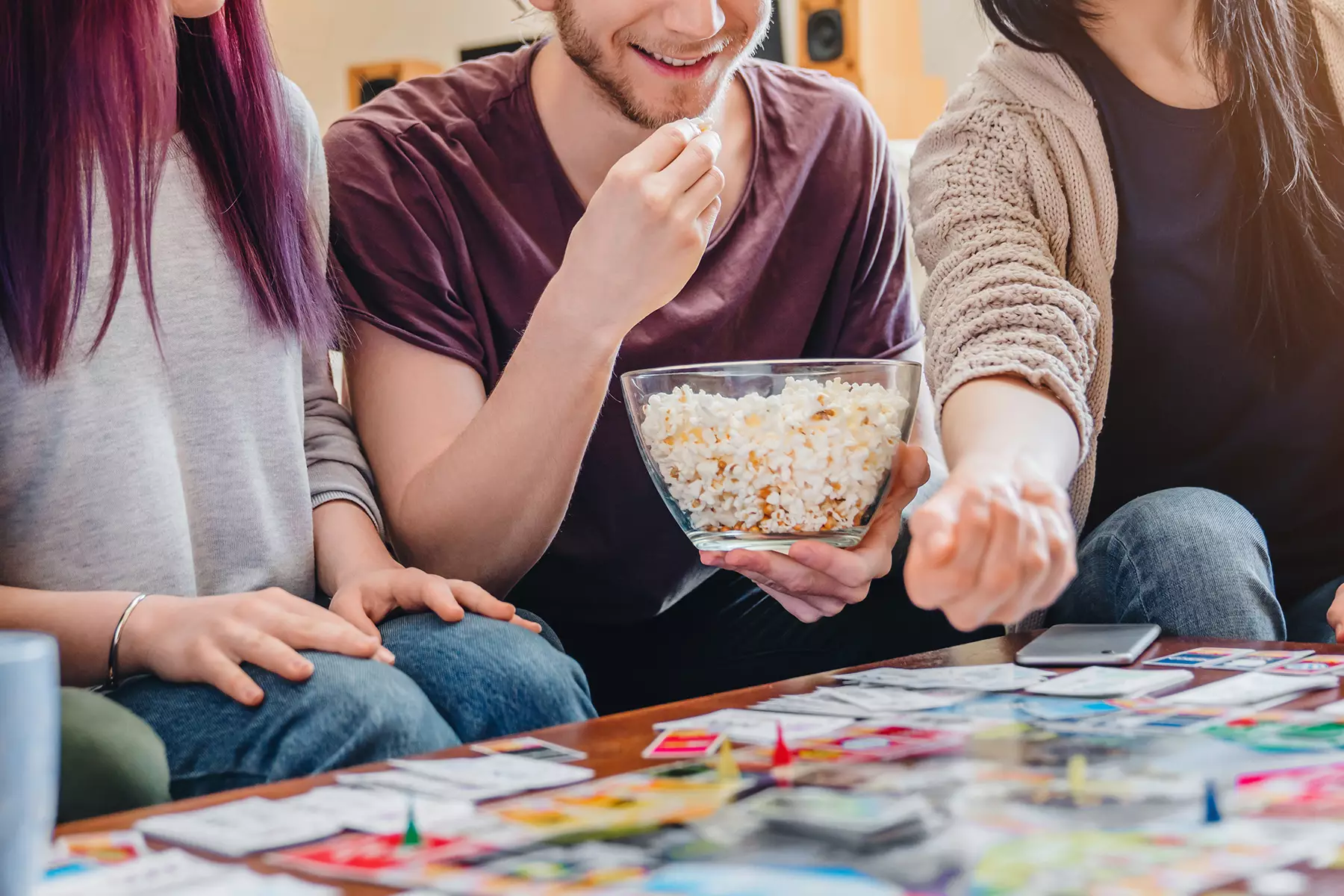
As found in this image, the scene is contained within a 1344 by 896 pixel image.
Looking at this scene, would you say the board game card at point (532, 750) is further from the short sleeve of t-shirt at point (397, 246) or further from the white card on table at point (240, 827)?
the short sleeve of t-shirt at point (397, 246)

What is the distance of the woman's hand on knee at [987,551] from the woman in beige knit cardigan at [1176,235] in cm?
47

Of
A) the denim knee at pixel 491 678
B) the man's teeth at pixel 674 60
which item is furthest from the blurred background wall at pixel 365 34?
the denim knee at pixel 491 678

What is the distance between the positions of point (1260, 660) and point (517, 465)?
593 millimetres

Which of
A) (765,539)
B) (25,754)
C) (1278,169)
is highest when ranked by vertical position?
(1278,169)

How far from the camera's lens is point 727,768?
0.62 metres

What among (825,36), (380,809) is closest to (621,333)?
(380,809)

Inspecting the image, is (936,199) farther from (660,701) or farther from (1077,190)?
(660,701)

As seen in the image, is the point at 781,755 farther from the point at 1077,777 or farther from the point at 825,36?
the point at 825,36

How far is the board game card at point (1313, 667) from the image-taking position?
2.60 ft

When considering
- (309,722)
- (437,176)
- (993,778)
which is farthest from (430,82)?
(993,778)

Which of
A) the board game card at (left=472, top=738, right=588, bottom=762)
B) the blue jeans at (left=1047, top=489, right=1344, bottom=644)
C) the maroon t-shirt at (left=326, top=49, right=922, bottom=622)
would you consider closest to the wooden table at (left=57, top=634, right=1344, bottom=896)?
the board game card at (left=472, top=738, right=588, bottom=762)

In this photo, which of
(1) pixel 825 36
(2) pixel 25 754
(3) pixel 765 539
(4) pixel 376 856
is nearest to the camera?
(2) pixel 25 754

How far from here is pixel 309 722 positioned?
0.80 metres

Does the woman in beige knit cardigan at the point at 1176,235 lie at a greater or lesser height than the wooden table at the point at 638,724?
greater
